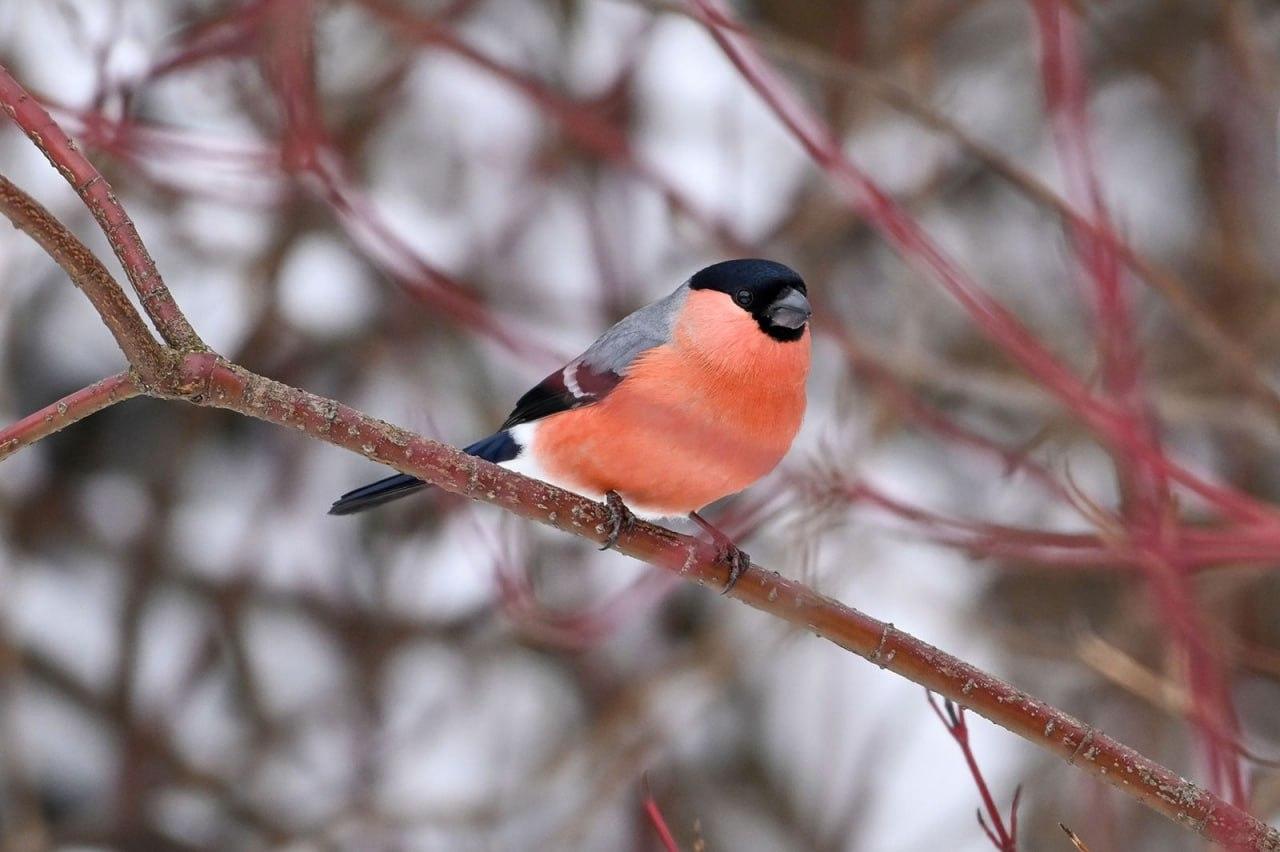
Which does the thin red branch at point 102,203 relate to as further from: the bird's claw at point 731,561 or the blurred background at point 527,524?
the blurred background at point 527,524

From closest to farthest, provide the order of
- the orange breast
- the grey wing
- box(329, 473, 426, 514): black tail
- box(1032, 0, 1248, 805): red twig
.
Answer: box(1032, 0, 1248, 805): red twig, the orange breast, box(329, 473, 426, 514): black tail, the grey wing

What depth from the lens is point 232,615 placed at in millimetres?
4754

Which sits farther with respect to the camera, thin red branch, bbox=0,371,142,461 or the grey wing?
the grey wing

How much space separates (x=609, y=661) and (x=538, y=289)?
4.52 feet

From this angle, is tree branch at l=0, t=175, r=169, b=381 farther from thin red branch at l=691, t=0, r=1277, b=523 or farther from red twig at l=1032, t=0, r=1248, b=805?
red twig at l=1032, t=0, r=1248, b=805

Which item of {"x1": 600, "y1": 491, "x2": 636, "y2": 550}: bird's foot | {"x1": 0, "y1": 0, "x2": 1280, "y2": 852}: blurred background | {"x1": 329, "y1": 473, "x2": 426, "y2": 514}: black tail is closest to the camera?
{"x1": 600, "y1": 491, "x2": 636, "y2": 550}: bird's foot

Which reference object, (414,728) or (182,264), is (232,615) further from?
(182,264)

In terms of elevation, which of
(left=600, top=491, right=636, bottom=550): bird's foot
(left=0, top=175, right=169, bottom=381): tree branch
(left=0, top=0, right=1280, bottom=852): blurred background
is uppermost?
(left=0, top=0, right=1280, bottom=852): blurred background

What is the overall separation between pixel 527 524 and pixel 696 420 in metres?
1.71

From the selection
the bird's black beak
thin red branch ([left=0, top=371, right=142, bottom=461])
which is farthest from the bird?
thin red branch ([left=0, top=371, right=142, bottom=461])

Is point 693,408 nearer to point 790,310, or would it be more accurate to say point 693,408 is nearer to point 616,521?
point 790,310

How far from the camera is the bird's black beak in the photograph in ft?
8.61

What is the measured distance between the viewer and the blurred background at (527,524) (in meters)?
4.48

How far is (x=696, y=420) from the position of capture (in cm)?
262
